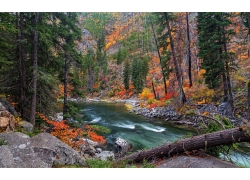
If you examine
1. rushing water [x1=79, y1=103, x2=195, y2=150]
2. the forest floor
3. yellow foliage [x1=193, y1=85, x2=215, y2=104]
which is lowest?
rushing water [x1=79, y1=103, x2=195, y2=150]

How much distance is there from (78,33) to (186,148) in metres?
8.55

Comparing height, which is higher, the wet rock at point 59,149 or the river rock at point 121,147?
the wet rock at point 59,149

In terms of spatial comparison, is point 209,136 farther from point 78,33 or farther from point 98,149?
point 78,33

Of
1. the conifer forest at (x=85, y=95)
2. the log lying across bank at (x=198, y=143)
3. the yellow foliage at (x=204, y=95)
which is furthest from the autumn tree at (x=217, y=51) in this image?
the log lying across bank at (x=198, y=143)

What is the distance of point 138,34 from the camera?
51.4 meters

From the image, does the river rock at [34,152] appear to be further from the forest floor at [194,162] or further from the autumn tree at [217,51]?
the autumn tree at [217,51]

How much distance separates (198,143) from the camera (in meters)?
4.71

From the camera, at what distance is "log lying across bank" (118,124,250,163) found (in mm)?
4191

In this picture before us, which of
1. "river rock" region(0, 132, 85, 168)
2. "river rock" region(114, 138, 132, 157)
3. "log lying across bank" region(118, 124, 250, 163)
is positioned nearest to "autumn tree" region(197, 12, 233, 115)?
"river rock" region(114, 138, 132, 157)

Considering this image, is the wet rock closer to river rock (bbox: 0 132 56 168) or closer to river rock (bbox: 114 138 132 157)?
river rock (bbox: 0 132 56 168)

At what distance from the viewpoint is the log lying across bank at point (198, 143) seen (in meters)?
4.19

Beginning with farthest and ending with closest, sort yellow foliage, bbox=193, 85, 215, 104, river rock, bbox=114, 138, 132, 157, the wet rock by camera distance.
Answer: yellow foliage, bbox=193, 85, 215, 104 < river rock, bbox=114, 138, 132, 157 < the wet rock

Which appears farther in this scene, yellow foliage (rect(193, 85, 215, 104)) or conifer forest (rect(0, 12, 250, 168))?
yellow foliage (rect(193, 85, 215, 104))
